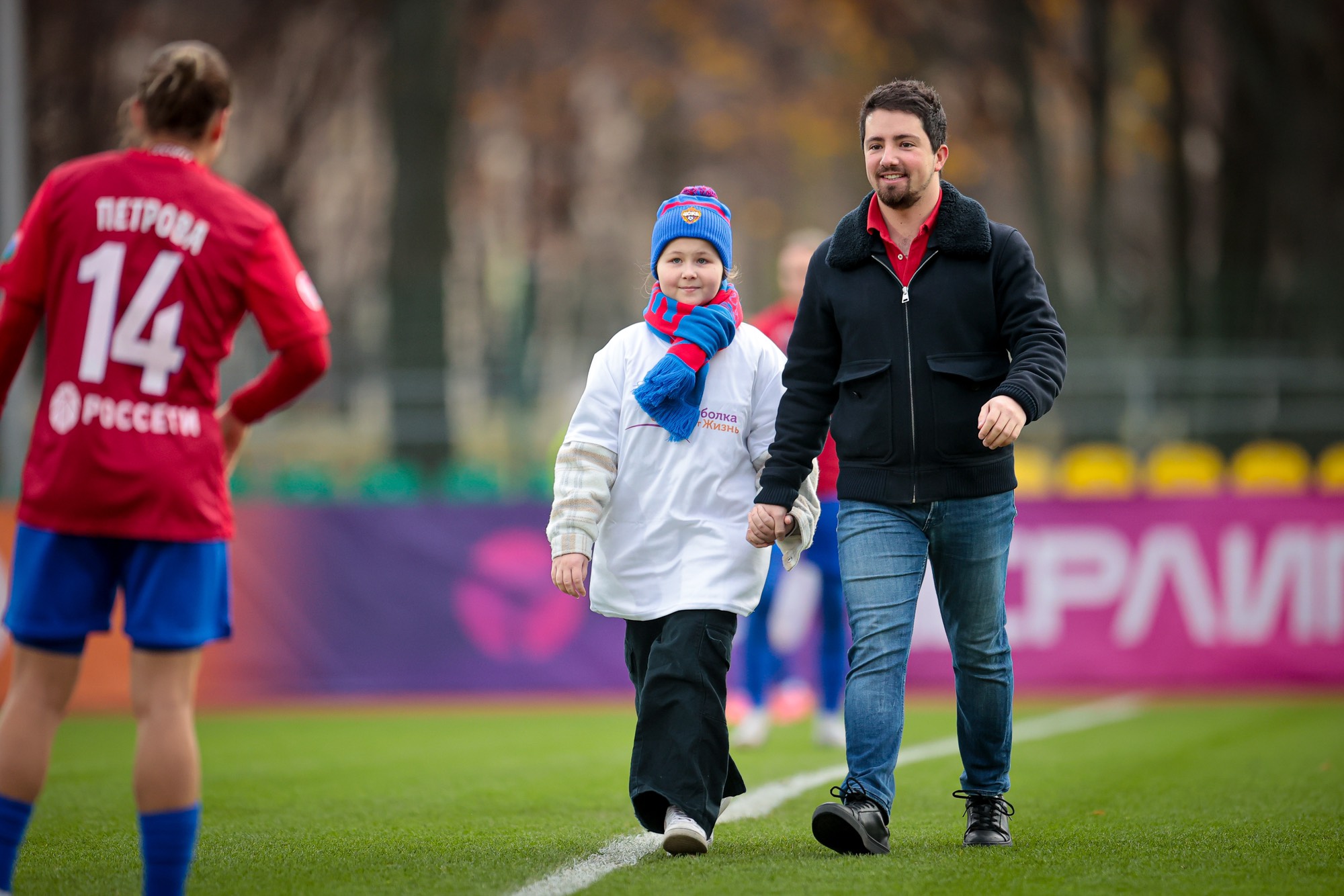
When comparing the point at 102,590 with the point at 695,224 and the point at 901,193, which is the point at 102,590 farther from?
the point at 901,193

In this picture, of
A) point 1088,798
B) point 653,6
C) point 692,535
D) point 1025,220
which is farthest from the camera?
point 1025,220

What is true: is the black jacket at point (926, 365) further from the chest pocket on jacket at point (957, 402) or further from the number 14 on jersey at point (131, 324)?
the number 14 on jersey at point (131, 324)

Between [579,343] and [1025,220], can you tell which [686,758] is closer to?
[579,343]

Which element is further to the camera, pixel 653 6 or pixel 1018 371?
pixel 653 6

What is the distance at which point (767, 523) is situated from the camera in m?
4.38

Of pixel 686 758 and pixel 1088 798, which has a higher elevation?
pixel 686 758

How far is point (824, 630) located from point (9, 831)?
4.63 meters

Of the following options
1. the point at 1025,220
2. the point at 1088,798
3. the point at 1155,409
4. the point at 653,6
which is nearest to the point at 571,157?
the point at 653,6

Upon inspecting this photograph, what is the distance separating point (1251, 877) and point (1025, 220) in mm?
25789

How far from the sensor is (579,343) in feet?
65.6

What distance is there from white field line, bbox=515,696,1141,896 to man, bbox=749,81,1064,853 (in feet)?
1.98

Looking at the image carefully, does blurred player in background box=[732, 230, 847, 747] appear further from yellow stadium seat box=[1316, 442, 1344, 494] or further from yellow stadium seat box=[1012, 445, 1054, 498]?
yellow stadium seat box=[1316, 442, 1344, 494]

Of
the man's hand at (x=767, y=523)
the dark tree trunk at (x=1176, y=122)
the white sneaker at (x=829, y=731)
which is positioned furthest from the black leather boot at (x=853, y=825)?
the dark tree trunk at (x=1176, y=122)

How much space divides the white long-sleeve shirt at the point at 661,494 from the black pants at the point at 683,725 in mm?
95
